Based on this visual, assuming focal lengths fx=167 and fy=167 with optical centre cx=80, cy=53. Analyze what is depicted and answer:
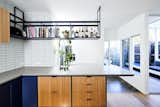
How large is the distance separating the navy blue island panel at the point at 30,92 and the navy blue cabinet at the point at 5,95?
550mm

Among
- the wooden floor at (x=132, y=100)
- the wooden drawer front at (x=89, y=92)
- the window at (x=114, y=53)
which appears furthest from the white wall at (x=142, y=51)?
the window at (x=114, y=53)

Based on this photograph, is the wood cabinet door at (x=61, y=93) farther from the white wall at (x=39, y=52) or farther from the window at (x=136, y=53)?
the window at (x=136, y=53)

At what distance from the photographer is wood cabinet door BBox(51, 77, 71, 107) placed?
132 inches

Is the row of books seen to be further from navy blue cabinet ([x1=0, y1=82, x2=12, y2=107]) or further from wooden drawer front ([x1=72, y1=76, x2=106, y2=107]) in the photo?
navy blue cabinet ([x1=0, y1=82, x2=12, y2=107])

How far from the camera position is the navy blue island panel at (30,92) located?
11.0 ft

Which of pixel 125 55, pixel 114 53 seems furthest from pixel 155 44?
pixel 114 53

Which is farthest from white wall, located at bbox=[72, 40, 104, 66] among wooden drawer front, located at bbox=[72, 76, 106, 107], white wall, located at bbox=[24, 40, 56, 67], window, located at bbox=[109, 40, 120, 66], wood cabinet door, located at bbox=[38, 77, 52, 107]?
window, located at bbox=[109, 40, 120, 66]

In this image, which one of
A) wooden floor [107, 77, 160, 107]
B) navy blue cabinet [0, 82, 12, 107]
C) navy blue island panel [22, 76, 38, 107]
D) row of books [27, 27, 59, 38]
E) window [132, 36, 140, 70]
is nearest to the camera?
navy blue cabinet [0, 82, 12, 107]

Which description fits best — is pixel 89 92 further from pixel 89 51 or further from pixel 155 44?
pixel 155 44

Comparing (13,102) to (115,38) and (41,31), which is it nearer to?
(41,31)

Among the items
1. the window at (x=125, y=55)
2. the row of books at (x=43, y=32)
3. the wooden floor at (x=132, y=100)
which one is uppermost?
the row of books at (x=43, y=32)

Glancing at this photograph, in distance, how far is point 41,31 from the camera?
4035 millimetres

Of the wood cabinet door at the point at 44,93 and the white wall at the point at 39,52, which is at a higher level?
the white wall at the point at 39,52

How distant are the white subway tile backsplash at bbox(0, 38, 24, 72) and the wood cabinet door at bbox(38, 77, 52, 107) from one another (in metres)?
0.89
